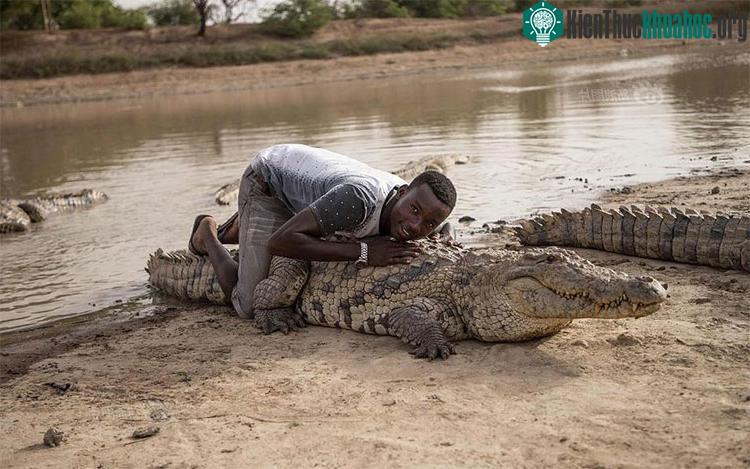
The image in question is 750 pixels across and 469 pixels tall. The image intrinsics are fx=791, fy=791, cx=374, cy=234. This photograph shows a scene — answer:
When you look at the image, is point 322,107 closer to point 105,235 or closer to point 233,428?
point 105,235

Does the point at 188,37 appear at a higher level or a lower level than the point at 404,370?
higher

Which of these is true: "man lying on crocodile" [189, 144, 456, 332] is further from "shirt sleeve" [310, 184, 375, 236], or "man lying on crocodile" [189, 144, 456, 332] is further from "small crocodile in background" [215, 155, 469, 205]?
"small crocodile in background" [215, 155, 469, 205]

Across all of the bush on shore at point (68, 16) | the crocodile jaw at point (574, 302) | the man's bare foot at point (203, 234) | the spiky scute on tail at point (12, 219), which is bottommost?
the spiky scute on tail at point (12, 219)

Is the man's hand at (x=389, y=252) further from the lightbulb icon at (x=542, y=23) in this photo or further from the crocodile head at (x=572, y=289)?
the lightbulb icon at (x=542, y=23)

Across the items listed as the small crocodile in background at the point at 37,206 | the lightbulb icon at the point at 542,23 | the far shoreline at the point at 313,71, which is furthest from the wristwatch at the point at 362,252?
the lightbulb icon at the point at 542,23

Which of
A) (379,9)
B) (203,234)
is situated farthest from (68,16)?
(203,234)

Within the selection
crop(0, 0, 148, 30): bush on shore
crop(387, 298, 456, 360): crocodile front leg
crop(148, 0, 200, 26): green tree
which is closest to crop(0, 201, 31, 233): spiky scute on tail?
crop(387, 298, 456, 360): crocodile front leg

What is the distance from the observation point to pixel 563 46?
30.0 metres

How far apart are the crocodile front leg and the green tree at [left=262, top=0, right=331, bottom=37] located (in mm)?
33798

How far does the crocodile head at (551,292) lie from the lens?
10.5ft

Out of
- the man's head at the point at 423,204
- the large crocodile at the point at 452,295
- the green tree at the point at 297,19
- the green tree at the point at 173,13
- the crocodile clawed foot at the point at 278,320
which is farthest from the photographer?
the green tree at the point at 173,13

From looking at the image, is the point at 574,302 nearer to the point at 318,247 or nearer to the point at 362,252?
the point at 362,252

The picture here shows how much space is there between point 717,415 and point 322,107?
1658cm

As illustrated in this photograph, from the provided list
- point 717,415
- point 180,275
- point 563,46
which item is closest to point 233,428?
point 717,415
